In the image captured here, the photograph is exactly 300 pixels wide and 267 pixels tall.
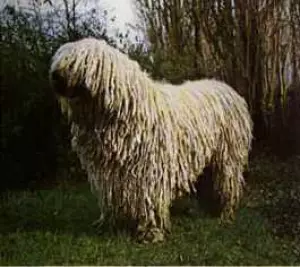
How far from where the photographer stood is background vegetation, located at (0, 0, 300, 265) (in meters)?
1.84

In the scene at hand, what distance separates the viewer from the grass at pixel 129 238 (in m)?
1.82

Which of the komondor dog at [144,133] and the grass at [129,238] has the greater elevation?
the komondor dog at [144,133]

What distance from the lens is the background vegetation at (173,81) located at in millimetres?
1843

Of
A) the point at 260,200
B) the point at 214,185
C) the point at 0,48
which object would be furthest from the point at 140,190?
the point at 0,48

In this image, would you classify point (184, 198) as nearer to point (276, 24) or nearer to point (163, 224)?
point (163, 224)

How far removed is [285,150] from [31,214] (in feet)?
2.56

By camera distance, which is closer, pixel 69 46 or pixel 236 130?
pixel 69 46

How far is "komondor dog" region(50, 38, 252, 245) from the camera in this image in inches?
71.6

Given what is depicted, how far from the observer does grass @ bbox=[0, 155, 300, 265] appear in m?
1.82

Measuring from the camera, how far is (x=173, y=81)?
191 cm

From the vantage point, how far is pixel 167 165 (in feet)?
6.18

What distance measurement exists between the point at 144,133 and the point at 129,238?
0.31 m

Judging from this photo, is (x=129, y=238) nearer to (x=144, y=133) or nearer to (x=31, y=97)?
(x=144, y=133)

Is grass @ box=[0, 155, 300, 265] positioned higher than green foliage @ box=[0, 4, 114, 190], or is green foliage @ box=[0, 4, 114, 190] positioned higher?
green foliage @ box=[0, 4, 114, 190]
